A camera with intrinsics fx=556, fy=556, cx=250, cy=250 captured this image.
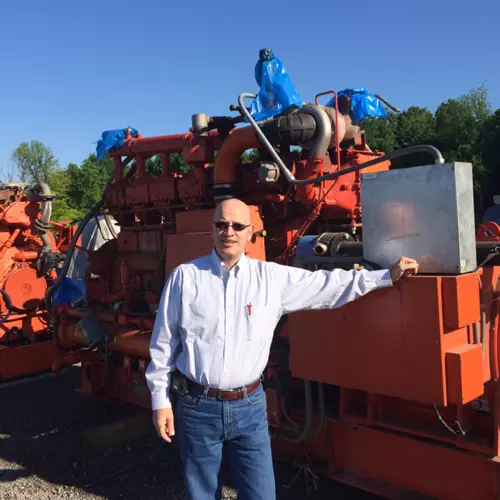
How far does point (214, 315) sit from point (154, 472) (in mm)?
2536

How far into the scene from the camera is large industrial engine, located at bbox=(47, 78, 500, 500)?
2.80 metres

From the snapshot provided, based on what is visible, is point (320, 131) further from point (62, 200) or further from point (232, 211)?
point (62, 200)

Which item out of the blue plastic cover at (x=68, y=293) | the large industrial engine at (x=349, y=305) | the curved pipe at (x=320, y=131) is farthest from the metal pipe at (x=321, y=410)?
the blue plastic cover at (x=68, y=293)

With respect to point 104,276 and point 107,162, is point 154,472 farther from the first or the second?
point 107,162

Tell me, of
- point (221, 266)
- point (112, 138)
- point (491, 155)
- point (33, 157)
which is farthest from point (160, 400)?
point (33, 157)

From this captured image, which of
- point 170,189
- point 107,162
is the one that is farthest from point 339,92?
point 107,162

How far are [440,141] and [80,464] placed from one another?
26.7 meters

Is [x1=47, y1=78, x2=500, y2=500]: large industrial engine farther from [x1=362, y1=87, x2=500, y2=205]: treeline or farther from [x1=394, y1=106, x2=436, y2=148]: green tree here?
[x1=394, y1=106, x2=436, y2=148]: green tree

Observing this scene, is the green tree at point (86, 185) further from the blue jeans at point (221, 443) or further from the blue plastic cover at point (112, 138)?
the blue jeans at point (221, 443)

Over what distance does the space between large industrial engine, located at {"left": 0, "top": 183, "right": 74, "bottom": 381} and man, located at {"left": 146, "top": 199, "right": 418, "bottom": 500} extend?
17.9 feet

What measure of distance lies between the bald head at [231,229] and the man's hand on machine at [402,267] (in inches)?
31.8

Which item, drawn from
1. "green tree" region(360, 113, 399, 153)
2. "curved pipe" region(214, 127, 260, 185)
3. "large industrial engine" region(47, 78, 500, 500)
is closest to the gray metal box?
"large industrial engine" region(47, 78, 500, 500)

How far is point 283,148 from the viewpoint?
461cm

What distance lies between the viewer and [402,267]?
2760 millimetres
